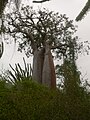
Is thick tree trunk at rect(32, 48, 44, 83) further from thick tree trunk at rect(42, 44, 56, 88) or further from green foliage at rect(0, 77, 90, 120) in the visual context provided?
green foliage at rect(0, 77, 90, 120)

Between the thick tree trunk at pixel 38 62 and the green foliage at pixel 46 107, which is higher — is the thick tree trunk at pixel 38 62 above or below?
above

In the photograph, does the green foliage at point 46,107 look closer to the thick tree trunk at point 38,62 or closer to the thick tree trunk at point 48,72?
the thick tree trunk at point 48,72

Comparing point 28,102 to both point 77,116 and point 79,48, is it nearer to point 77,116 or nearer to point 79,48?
point 77,116

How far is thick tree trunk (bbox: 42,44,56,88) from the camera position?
790 inches

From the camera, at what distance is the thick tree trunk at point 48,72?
2006cm

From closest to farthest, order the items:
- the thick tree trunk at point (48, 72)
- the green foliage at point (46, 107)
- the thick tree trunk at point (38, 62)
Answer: the green foliage at point (46, 107), the thick tree trunk at point (48, 72), the thick tree trunk at point (38, 62)

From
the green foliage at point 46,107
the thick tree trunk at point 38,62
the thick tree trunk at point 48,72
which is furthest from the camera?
the thick tree trunk at point 38,62

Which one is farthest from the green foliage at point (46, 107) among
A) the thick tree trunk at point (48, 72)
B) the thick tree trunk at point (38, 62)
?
the thick tree trunk at point (38, 62)

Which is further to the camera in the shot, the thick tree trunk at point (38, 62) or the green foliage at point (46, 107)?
the thick tree trunk at point (38, 62)

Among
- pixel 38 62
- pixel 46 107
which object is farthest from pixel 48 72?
pixel 46 107

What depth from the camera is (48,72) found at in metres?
20.7

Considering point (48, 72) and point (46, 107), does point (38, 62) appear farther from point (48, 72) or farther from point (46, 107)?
point (46, 107)

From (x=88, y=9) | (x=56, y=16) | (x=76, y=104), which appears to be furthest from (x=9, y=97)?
(x=56, y=16)

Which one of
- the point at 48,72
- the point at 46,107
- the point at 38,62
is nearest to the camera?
the point at 46,107
